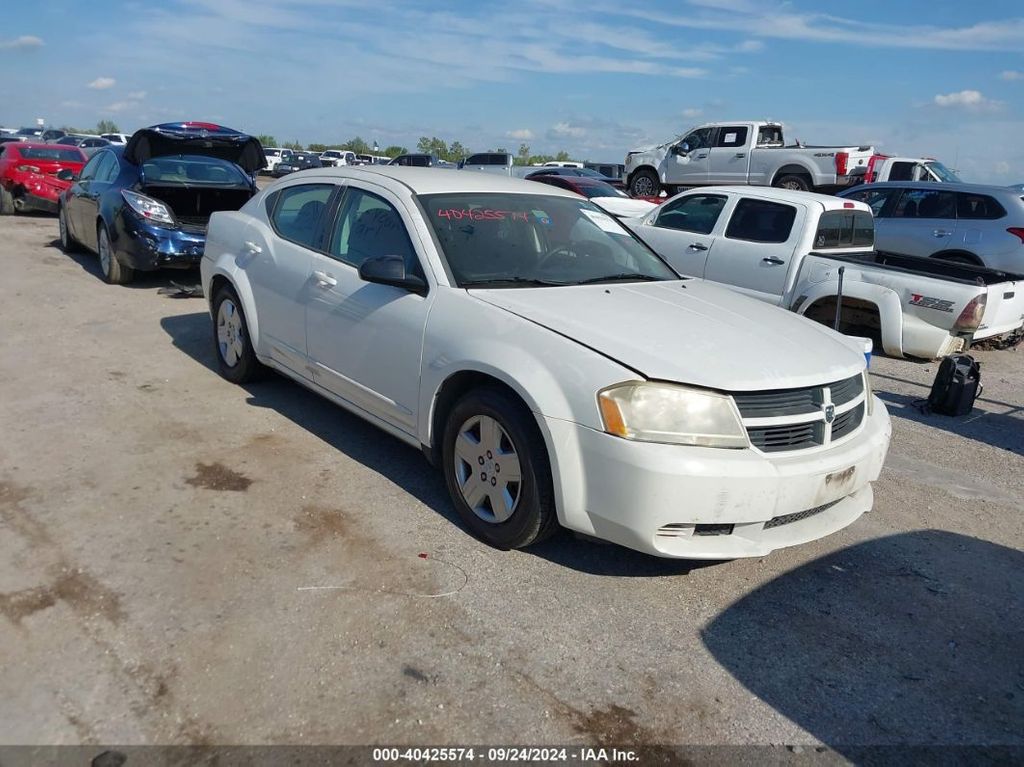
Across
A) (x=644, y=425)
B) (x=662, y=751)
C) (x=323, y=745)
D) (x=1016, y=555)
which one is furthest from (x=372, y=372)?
(x=1016, y=555)

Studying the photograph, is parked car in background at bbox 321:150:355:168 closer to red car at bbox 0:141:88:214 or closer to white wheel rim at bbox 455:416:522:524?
red car at bbox 0:141:88:214

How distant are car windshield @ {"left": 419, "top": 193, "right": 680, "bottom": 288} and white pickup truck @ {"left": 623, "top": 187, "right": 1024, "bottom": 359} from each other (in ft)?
12.3

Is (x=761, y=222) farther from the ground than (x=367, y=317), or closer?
farther from the ground

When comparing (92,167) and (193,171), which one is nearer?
(193,171)

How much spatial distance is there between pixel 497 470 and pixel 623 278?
147 cm

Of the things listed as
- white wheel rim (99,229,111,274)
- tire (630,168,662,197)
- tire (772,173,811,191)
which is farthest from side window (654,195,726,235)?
tire (630,168,662,197)

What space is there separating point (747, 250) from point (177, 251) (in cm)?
611

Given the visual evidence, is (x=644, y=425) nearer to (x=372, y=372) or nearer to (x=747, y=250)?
(x=372, y=372)

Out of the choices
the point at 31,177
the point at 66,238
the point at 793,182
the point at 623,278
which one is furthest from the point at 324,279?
the point at 793,182

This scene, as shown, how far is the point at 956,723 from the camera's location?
281 cm

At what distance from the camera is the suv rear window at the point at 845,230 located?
8461 millimetres

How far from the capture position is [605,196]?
15336 millimetres

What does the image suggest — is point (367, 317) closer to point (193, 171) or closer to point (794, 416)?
point (794, 416)

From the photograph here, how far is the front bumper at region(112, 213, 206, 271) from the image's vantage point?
890cm
